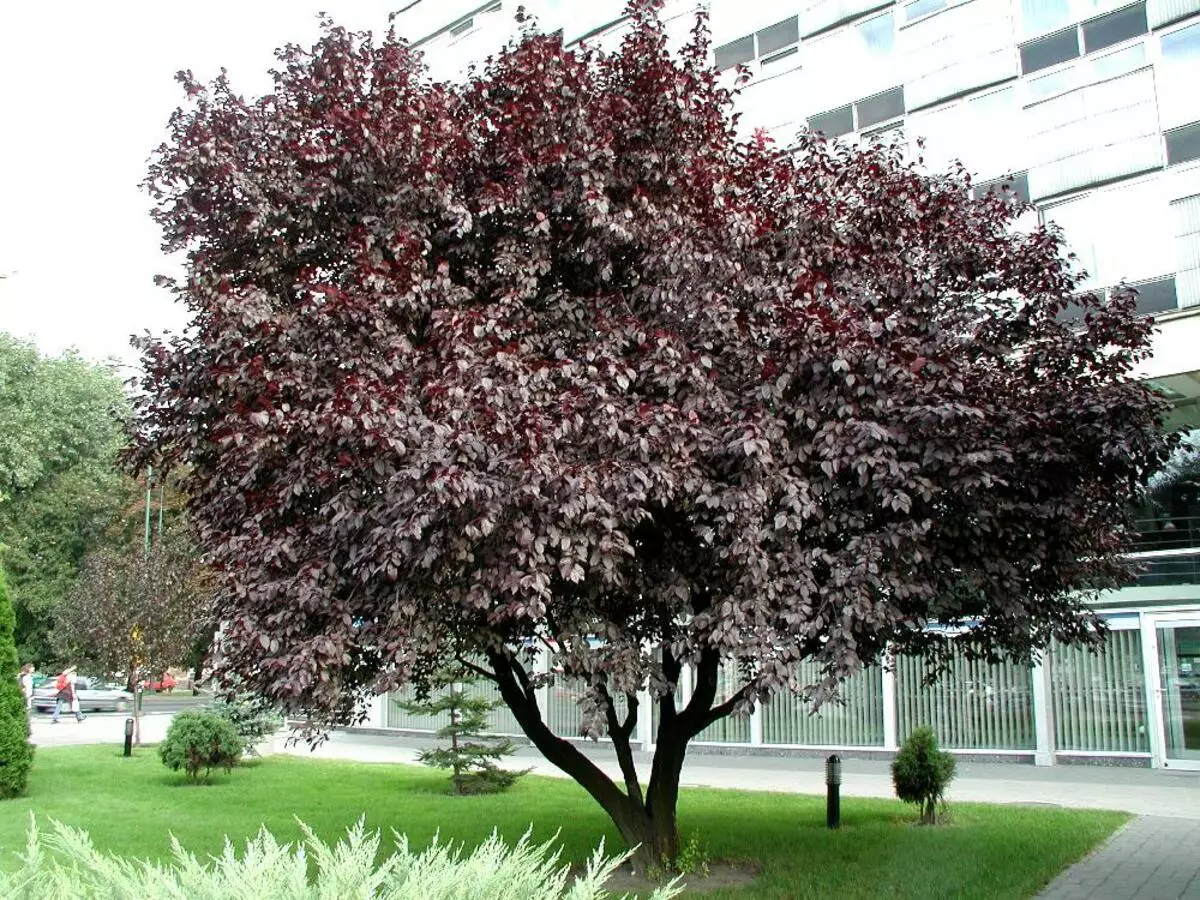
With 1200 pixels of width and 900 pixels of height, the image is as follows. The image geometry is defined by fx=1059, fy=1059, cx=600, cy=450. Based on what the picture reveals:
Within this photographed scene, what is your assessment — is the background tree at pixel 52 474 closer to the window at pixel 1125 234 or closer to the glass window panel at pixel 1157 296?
the window at pixel 1125 234

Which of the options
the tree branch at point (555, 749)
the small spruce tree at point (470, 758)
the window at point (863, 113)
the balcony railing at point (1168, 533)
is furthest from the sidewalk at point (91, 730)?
the balcony railing at point (1168, 533)

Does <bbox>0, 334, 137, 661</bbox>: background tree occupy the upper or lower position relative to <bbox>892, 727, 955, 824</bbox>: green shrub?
upper

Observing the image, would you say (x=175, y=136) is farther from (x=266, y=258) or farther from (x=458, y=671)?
(x=458, y=671)

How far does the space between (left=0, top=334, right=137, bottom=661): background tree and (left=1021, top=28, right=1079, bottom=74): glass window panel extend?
30.7 m

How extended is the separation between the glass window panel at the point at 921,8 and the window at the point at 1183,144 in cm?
474

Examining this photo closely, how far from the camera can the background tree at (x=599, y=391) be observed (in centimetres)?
635

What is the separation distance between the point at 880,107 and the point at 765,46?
2.84 m

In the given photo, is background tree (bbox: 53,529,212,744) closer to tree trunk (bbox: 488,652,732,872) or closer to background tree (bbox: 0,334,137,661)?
tree trunk (bbox: 488,652,732,872)

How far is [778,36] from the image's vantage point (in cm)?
2058

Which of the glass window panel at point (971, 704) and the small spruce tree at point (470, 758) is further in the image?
the glass window panel at point (971, 704)

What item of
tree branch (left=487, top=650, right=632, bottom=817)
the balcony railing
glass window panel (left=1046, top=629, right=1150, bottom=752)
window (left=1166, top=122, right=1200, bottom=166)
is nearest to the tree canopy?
tree branch (left=487, top=650, right=632, bottom=817)

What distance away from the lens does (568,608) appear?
22.8ft

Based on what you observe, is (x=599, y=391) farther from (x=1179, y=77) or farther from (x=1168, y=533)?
(x=1179, y=77)

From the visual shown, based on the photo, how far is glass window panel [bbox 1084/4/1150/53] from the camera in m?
16.6
